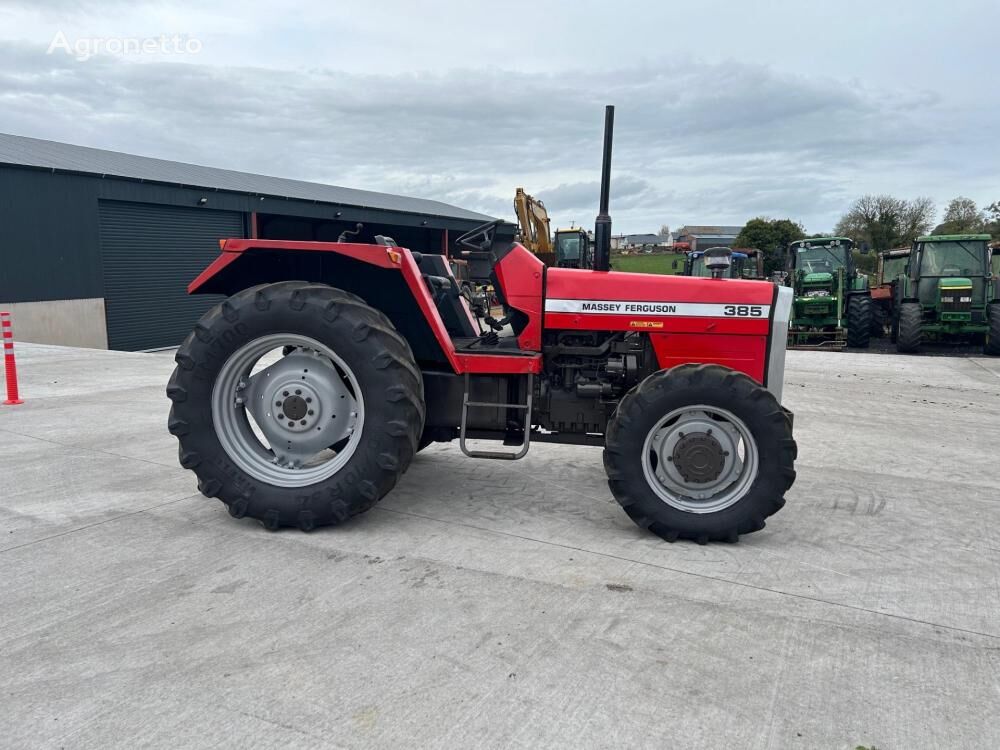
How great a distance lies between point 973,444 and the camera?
21.5ft

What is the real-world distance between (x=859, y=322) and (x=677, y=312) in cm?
1366

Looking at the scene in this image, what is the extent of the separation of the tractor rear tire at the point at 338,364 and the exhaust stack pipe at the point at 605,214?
1272mm

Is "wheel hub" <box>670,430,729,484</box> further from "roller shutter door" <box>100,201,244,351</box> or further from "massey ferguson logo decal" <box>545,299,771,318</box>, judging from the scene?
"roller shutter door" <box>100,201,244,351</box>

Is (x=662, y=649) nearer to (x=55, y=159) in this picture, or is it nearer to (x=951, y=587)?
(x=951, y=587)

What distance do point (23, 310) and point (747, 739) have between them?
1582 cm

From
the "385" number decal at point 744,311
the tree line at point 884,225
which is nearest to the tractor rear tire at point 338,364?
the "385" number decal at point 744,311

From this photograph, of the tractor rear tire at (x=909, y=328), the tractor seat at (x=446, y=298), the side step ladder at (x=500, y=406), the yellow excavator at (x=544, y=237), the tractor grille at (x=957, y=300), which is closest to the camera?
the side step ladder at (x=500, y=406)

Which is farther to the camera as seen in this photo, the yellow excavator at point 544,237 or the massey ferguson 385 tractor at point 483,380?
the yellow excavator at point 544,237

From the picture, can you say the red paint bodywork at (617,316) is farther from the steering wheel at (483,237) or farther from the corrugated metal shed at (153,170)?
the corrugated metal shed at (153,170)

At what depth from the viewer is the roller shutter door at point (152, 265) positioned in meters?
16.0

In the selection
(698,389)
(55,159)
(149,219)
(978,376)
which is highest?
(55,159)

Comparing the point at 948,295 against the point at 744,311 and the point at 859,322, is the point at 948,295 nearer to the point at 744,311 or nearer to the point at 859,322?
the point at 859,322

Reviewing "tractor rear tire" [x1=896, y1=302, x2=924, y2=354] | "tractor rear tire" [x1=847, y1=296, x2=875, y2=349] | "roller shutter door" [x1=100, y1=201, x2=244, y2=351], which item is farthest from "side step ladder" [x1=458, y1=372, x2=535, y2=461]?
"roller shutter door" [x1=100, y1=201, x2=244, y2=351]

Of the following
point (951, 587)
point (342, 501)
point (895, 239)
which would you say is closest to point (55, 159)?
point (342, 501)
